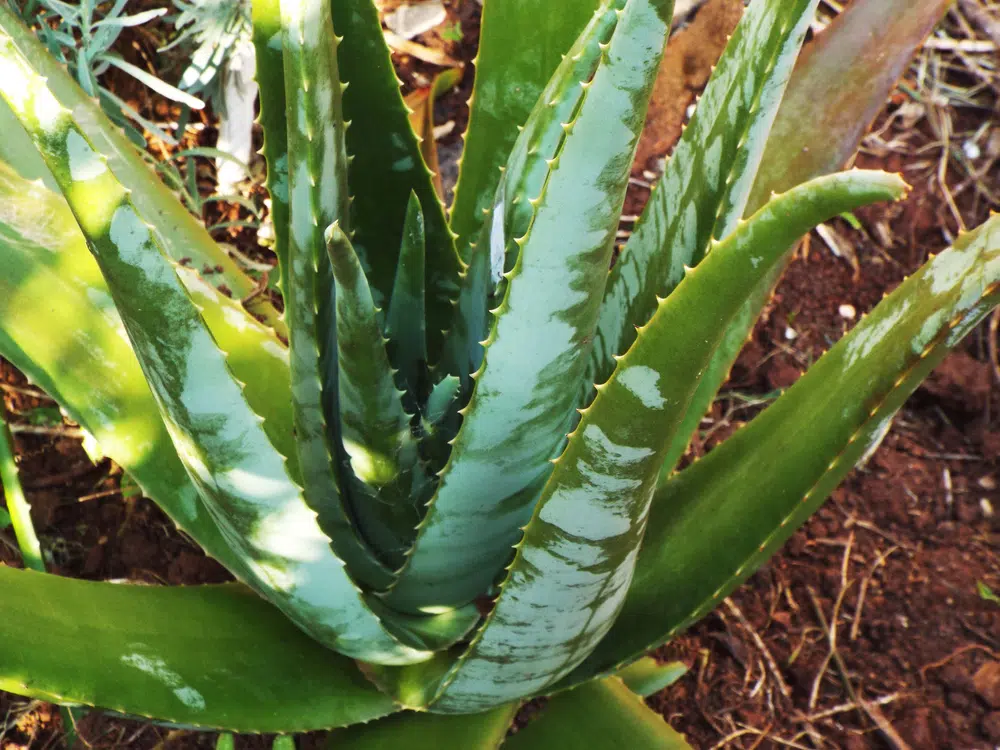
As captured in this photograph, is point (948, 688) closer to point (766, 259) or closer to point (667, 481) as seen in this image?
point (667, 481)

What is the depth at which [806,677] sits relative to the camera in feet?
4.31

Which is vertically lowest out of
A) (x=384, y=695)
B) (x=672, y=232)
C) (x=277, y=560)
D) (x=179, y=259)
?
(x=384, y=695)

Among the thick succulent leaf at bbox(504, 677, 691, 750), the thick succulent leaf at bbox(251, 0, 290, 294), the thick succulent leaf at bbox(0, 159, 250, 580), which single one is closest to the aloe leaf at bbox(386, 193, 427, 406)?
the thick succulent leaf at bbox(251, 0, 290, 294)

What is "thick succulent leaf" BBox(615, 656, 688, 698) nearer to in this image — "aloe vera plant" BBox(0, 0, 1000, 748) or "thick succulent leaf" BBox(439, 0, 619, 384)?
"aloe vera plant" BBox(0, 0, 1000, 748)

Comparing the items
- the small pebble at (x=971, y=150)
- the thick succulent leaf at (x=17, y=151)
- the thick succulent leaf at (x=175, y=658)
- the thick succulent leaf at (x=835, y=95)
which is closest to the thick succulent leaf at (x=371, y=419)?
the thick succulent leaf at (x=175, y=658)

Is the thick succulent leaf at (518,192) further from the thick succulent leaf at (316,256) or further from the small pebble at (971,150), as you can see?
the small pebble at (971,150)

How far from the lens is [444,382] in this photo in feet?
2.67

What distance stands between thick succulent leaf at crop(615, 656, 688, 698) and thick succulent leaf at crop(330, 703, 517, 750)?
191 millimetres

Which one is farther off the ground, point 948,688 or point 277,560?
point 277,560

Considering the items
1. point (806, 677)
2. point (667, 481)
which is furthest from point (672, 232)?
point (806, 677)

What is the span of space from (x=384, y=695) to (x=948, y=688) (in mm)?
869

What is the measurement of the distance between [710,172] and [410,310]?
0.30 m

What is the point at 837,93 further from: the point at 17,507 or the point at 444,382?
A: the point at 17,507

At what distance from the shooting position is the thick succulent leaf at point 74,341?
35.8 inches
